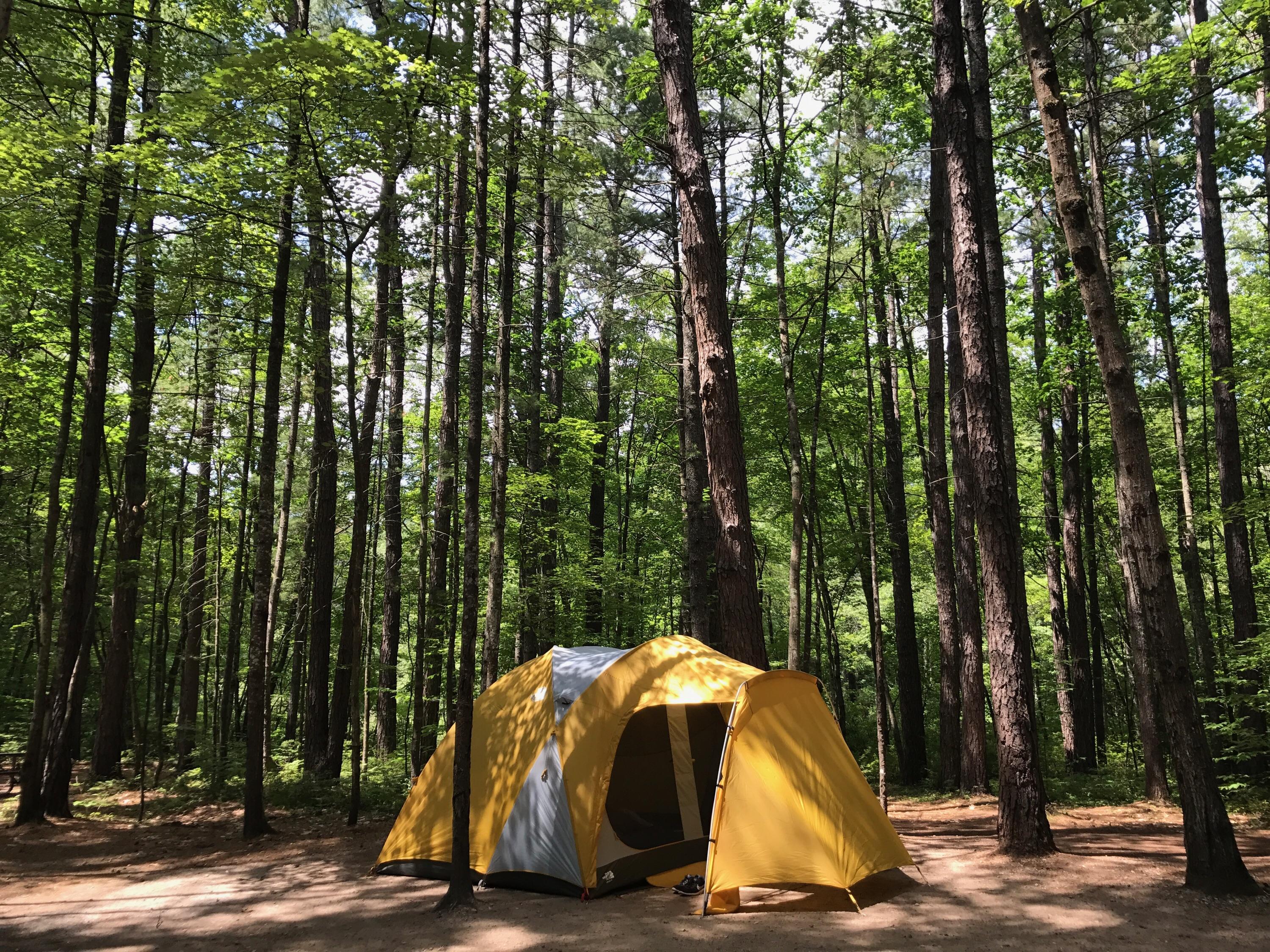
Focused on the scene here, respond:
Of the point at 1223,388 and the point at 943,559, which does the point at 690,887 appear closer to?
the point at 943,559

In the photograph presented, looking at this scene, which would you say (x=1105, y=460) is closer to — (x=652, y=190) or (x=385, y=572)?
(x=652, y=190)

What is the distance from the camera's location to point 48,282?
37.0ft

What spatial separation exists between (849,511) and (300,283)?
1137 cm

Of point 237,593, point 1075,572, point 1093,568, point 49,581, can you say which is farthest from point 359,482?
point 1093,568

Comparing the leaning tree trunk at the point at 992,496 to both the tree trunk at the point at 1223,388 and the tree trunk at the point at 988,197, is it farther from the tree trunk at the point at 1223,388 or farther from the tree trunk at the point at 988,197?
the tree trunk at the point at 1223,388

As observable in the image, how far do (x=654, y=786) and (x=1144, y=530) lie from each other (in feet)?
14.3

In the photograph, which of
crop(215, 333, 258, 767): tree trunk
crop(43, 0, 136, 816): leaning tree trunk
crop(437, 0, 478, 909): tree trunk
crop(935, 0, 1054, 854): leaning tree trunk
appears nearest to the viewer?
crop(437, 0, 478, 909): tree trunk

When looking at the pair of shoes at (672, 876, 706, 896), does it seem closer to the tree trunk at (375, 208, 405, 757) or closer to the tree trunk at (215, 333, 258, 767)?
the tree trunk at (375, 208, 405, 757)

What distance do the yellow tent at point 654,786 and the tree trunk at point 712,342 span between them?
0.67m

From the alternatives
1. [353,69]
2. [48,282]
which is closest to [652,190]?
[353,69]

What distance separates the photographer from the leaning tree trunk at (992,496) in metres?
6.69

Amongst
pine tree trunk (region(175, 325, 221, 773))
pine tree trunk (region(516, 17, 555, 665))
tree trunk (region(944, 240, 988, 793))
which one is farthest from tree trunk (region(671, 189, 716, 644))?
pine tree trunk (region(175, 325, 221, 773))

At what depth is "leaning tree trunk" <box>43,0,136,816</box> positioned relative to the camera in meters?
Result: 9.33

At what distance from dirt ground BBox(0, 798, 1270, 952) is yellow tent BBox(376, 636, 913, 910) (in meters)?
0.24
